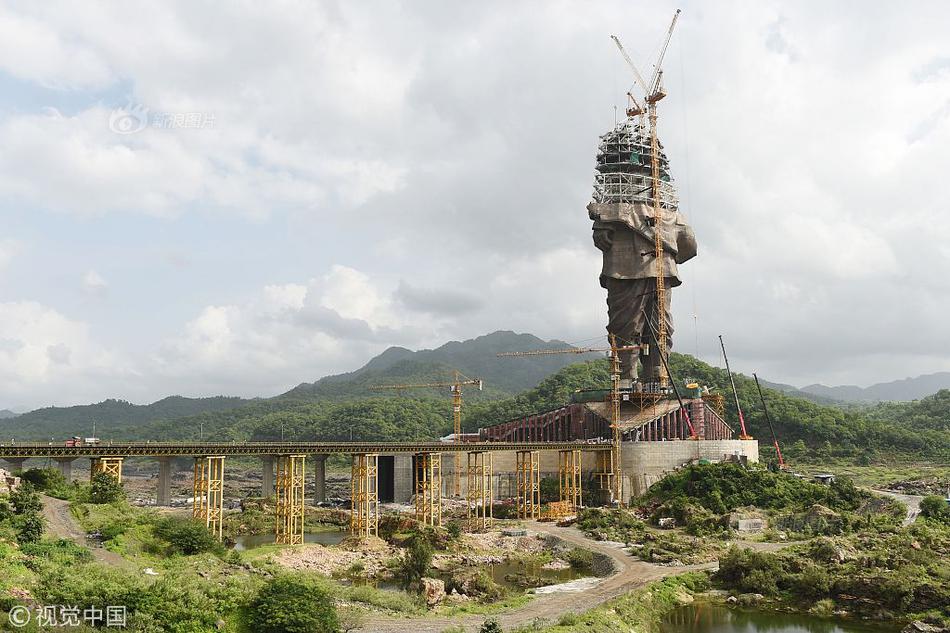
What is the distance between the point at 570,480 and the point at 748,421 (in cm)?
7607

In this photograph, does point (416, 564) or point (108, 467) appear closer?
point (416, 564)

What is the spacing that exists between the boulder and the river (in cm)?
1306

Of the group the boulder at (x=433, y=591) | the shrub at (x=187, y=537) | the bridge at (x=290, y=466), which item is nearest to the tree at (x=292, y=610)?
the boulder at (x=433, y=591)

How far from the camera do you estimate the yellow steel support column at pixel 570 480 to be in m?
85.5

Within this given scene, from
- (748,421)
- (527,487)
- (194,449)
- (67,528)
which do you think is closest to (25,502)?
(67,528)

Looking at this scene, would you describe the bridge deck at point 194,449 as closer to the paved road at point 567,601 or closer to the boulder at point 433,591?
the boulder at point 433,591

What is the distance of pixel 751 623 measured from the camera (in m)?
42.8

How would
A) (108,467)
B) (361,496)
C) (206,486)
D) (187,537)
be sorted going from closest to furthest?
1. (187,537)
2. (206,486)
3. (108,467)
4. (361,496)

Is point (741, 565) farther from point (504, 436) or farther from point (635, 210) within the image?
point (635, 210)

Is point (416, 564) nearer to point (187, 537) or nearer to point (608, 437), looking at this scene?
point (187, 537)

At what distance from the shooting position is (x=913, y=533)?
60.5 metres

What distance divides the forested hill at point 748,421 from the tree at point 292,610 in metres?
109

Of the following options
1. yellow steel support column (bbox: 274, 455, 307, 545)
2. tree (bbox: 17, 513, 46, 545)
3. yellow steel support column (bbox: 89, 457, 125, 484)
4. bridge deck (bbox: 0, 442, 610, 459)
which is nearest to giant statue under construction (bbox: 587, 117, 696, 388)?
bridge deck (bbox: 0, 442, 610, 459)

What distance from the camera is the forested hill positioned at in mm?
141000
